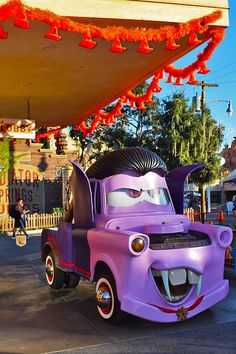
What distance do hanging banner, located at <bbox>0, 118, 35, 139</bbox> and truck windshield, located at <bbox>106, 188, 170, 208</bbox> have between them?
468cm

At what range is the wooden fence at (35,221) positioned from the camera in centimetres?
1944

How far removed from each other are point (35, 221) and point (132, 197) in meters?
14.9

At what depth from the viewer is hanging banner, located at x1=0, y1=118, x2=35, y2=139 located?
9.88 meters

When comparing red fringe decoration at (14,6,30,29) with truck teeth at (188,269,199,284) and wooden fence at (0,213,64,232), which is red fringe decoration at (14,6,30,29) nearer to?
truck teeth at (188,269,199,284)

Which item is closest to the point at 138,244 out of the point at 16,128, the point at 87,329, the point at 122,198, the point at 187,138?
the point at 87,329

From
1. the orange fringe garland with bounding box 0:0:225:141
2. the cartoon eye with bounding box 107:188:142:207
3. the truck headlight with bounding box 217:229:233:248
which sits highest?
the orange fringe garland with bounding box 0:0:225:141

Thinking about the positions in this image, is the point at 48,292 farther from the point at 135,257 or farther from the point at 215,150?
the point at 215,150

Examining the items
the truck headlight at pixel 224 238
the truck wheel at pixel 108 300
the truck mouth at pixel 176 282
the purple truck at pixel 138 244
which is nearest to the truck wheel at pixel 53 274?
the purple truck at pixel 138 244

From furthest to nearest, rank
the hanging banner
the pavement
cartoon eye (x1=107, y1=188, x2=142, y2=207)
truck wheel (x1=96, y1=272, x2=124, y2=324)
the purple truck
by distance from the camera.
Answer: the hanging banner → cartoon eye (x1=107, y1=188, x2=142, y2=207) → truck wheel (x1=96, y1=272, x2=124, y2=324) → the purple truck → the pavement

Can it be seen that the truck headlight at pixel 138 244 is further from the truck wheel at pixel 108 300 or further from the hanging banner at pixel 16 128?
the hanging banner at pixel 16 128

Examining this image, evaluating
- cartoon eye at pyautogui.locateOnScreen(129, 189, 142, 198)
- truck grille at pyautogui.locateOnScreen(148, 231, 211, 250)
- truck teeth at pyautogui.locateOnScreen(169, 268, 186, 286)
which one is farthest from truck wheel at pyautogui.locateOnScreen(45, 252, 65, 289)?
truck teeth at pyautogui.locateOnScreen(169, 268, 186, 286)

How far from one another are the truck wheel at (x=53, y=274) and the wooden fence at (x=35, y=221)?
39.2 feet

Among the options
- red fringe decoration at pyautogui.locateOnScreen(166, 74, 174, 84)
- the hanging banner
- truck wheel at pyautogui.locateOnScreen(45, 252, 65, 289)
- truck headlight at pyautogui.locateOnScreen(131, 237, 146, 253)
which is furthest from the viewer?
the hanging banner

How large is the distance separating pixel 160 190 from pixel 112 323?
2.23m
